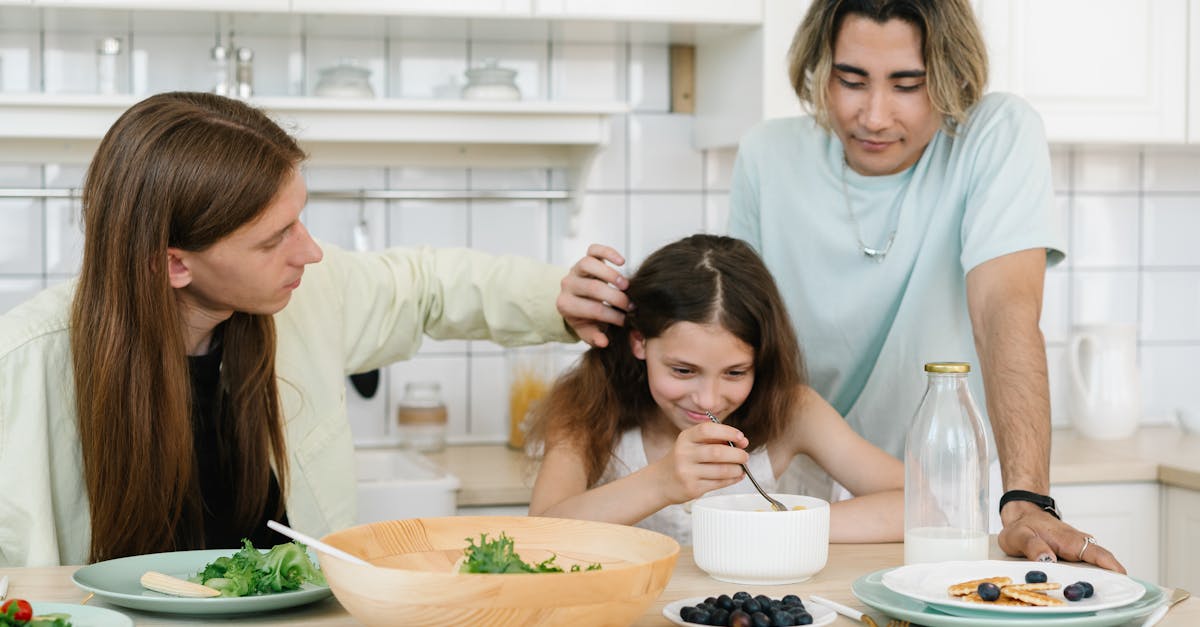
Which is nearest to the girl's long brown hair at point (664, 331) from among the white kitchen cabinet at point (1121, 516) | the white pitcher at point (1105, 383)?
the white kitchen cabinet at point (1121, 516)

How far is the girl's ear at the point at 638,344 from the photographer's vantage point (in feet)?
5.71

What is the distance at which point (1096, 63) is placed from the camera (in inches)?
101

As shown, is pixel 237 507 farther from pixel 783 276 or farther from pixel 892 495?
pixel 783 276

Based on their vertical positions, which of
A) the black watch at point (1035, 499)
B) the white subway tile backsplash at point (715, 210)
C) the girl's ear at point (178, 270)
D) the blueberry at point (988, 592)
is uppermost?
the white subway tile backsplash at point (715, 210)

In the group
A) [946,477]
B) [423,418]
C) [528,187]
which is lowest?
[423,418]

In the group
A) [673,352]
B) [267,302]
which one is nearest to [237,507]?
[267,302]

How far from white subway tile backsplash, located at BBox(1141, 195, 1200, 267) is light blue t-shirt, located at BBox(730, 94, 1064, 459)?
1314 millimetres

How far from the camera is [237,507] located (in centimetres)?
151

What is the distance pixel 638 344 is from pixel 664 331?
6 centimetres

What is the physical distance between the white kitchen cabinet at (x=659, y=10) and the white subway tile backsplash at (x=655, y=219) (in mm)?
453

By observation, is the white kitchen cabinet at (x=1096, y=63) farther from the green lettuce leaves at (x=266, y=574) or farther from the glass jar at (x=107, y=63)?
the green lettuce leaves at (x=266, y=574)

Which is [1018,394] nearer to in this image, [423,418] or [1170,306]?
[423,418]

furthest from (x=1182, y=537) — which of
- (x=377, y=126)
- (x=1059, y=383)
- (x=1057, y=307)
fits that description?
(x=377, y=126)

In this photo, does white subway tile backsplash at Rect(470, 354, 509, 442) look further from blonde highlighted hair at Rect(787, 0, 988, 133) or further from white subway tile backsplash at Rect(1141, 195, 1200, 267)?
white subway tile backsplash at Rect(1141, 195, 1200, 267)
